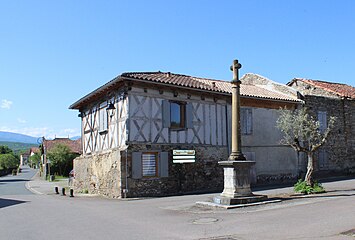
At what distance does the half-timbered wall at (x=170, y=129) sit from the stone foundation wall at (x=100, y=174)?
5.25 feet

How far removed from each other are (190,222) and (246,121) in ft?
39.9

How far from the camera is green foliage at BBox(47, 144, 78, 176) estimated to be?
44.0 m

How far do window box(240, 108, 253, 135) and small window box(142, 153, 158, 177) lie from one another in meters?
5.81

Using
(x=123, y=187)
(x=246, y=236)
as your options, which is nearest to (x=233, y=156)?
(x=246, y=236)

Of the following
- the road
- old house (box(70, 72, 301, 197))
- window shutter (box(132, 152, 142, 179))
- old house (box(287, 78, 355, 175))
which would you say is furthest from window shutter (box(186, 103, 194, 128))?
old house (box(287, 78, 355, 175))

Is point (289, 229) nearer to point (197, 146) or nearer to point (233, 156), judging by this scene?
point (233, 156)

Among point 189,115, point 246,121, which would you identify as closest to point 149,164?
point 189,115

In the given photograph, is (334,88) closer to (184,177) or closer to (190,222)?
(184,177)

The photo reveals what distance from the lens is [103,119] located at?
19.3m

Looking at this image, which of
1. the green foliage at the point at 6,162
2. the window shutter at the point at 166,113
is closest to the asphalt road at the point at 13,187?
the window shutter at the point at 166,113

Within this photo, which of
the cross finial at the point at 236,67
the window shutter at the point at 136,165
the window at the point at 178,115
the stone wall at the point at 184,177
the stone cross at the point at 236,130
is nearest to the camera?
the stone cross at the point at 236,130

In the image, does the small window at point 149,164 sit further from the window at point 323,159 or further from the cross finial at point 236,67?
the window at point 323,159

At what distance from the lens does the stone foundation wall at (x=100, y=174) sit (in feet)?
55.2

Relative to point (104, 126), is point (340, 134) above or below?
below
